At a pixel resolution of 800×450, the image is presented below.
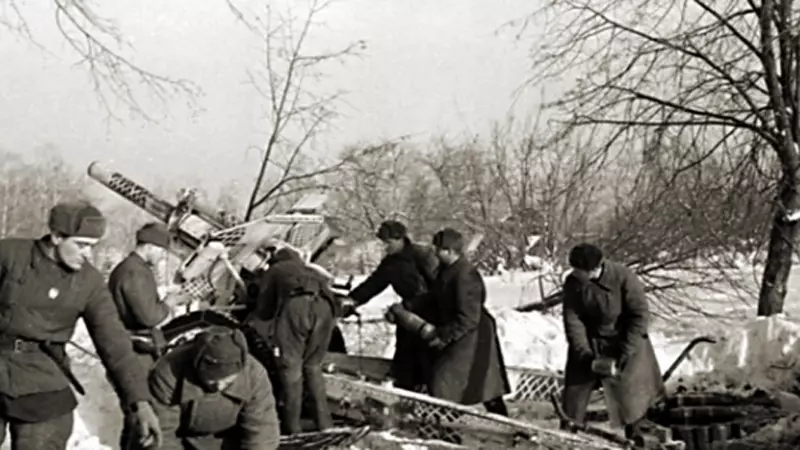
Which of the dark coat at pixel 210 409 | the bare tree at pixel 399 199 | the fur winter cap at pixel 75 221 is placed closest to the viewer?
the dark coat at pixel 210 409

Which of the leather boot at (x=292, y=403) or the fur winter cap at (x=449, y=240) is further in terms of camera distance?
the fur winter cap at (x=449, y=240)

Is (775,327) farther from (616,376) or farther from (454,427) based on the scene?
(454,427)

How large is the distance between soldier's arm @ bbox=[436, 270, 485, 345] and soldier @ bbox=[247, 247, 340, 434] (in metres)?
0.94

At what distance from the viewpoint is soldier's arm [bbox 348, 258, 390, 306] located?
9.55m

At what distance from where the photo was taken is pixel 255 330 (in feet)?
27.5

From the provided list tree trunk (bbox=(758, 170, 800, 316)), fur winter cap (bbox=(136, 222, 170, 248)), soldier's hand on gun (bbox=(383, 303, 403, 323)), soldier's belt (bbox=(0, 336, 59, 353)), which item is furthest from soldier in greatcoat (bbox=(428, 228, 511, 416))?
tree trunk (bbox=(758, 170, 800, 316))

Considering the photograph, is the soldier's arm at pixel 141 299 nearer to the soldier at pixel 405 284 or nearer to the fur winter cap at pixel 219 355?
the soldier at pixel 405 284

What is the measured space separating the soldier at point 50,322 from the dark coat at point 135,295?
2022 mm

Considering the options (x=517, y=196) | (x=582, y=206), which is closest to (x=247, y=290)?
(x=582, y=206)

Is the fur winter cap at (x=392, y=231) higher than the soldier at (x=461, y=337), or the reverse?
the fur winter cap at (x=392, y=231)

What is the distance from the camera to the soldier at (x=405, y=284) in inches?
360

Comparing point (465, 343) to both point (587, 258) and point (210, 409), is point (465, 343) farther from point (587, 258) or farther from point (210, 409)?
point (210, 409)

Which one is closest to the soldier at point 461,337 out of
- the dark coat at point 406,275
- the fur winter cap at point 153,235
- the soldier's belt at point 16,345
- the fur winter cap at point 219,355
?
the dark coat at point 406,275

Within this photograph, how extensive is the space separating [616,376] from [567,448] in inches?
37.9
